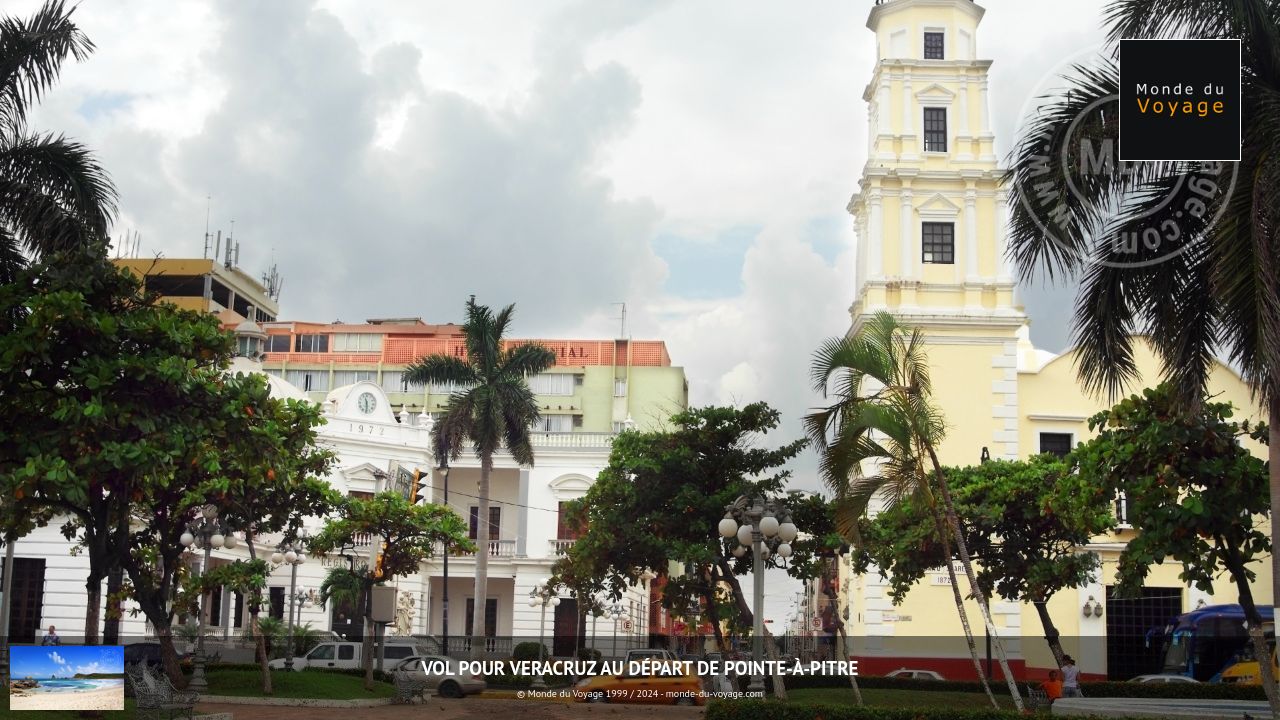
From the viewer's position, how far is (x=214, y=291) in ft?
259

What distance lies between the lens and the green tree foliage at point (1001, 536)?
30.7 m

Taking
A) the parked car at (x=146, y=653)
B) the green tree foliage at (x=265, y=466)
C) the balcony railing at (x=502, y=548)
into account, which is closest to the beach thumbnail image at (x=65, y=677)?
the green tree foliage at (x=265, y=466)

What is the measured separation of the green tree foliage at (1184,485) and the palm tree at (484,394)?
2366 centimetres

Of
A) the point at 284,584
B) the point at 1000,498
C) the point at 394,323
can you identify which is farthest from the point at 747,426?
the point at 394,323

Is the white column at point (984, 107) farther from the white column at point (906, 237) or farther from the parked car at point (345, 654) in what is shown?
the parked car at point (345, 654)

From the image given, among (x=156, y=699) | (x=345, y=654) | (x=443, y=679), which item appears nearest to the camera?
(x=156, y=699)

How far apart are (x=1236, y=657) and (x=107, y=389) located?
30195 millimetres

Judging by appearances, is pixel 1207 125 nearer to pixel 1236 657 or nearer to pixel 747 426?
pixel 747 426

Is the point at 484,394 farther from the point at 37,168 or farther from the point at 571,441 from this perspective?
the point at 37,168

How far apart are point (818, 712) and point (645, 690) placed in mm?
11898

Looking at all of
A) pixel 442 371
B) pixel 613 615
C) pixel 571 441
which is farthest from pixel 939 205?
pixel 613 615

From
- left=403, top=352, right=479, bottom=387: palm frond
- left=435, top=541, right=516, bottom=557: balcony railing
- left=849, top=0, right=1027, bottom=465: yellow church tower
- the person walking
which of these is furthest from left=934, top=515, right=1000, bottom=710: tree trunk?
left=435, top=541, right=516, bottom=557: balcony railing

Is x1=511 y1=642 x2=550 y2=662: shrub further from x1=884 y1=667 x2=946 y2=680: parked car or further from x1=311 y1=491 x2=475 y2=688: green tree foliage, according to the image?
x1=884 y1=667 x2=946 y2=680: parked car

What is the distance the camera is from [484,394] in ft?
135
